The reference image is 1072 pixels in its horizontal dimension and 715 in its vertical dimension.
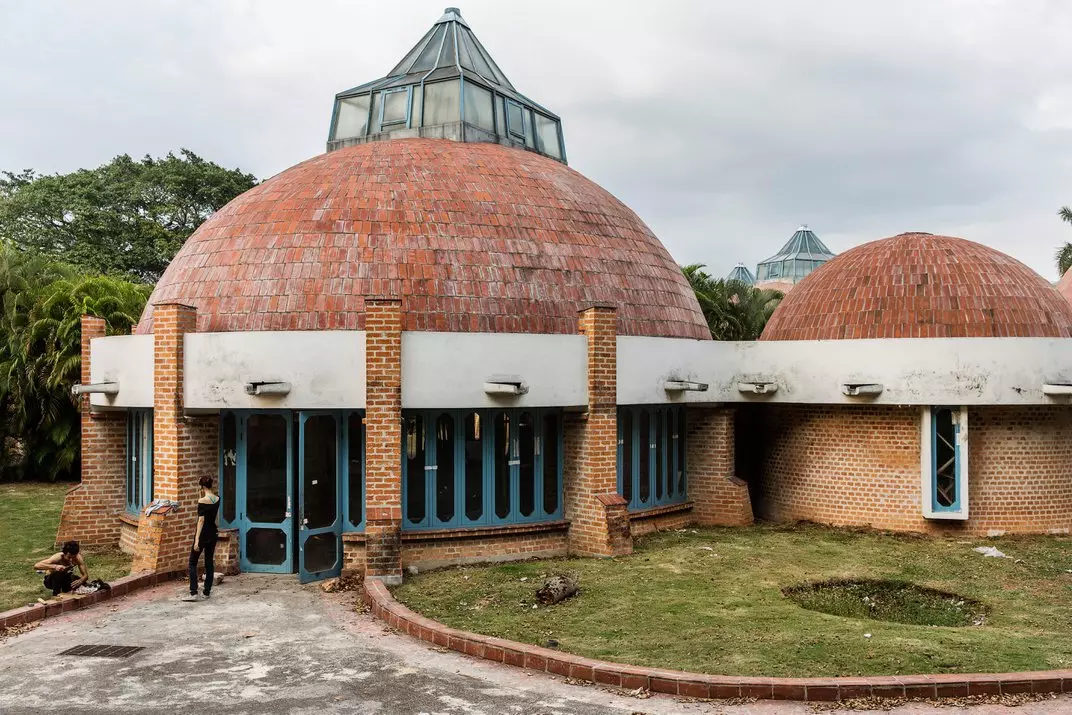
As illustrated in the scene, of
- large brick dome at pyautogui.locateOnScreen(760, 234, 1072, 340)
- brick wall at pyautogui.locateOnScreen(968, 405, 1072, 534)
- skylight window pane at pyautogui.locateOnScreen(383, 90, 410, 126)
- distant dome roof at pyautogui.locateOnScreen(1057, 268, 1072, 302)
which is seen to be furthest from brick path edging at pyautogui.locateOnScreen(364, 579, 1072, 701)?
distant dome roof at pyautogui.locateOnScreen(1057, 268, 1072, 302)

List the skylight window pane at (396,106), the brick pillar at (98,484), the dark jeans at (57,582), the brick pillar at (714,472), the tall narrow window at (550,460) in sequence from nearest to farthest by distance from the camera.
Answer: the dark jeans at (57,582) < the tall narrow window at (550,460) < the brick pillar at (98,484) < the brick pillar at (714,472) < the skylight window pane at (396,106)

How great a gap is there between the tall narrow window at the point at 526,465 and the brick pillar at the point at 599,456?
2.47 ft

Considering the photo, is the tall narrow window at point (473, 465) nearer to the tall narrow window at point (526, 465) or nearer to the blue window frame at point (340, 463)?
the tall narrow window at point (526, 465)

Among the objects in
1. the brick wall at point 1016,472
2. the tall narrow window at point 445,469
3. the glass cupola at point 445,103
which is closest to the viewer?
the tall narrow window at point 445,469

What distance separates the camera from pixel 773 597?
12.2 meters

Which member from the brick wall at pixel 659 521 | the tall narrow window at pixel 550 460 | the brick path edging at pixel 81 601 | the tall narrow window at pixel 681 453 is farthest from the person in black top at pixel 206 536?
the tall narrow window at pixel 681 453

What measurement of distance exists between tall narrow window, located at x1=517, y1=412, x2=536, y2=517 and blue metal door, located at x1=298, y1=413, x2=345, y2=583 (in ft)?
10.3

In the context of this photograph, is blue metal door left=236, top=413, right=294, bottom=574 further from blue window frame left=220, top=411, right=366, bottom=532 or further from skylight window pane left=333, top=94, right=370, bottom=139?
skylight window pane left=333, top=94, right=370, bottom=139

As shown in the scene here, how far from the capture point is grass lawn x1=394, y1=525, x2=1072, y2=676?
9.35 m

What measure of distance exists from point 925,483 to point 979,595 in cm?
472

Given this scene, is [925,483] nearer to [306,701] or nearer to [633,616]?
[633,616]

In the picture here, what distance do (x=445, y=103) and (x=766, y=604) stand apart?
45.0 ft

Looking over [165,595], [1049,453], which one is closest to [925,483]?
[1049,453]

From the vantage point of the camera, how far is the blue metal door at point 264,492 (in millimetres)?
14367
